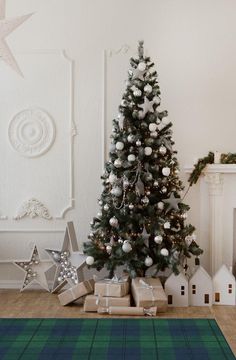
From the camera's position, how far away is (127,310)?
17.0ft

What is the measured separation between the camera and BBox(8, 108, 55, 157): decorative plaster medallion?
6.39 m

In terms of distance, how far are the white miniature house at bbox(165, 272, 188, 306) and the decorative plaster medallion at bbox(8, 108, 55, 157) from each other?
6.94 ft

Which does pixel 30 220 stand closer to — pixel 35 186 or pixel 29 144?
pixel 35 186

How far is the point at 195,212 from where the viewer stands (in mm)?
6309

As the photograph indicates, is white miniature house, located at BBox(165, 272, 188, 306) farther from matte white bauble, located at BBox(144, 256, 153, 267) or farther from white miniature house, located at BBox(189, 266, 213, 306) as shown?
matte white bauble, located at BBox(144, 256, 153, 267)

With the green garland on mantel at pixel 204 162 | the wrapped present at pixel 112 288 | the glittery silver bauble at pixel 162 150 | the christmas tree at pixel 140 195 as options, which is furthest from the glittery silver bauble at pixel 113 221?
the green garland on mantel at pixel 204 162

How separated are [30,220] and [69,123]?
121 cm

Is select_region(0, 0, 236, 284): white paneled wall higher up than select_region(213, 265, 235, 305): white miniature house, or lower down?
higher up

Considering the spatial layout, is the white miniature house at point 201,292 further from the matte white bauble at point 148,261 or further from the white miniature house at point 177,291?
the matte white bauble at point 148,261
